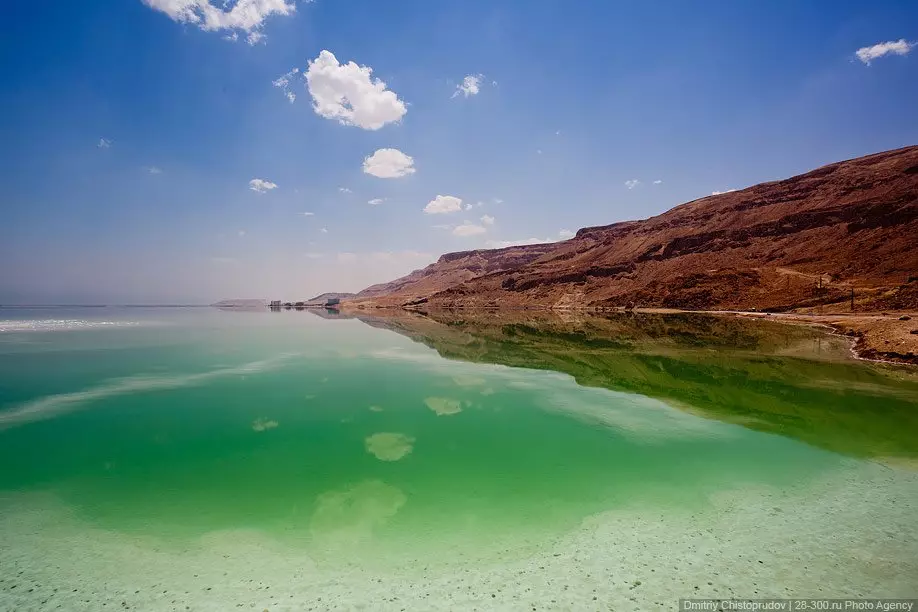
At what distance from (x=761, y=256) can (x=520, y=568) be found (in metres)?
119

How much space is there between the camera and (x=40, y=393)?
1991 centimetres

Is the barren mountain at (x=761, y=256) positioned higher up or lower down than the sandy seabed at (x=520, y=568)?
higher up

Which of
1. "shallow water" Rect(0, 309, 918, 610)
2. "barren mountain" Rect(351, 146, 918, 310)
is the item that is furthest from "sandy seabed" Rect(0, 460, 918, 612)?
"barren mountain" Rect(351, 146, 918, 310)

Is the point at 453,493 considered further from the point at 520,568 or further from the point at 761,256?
the point at 761,256

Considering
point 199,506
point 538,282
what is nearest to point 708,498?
point 199,506

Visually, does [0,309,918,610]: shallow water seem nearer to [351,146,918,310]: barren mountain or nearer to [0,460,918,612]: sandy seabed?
[0,460,918,612]: sandy seabed

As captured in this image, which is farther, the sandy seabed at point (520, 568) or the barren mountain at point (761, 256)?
the barren mountain at point (761, 256)

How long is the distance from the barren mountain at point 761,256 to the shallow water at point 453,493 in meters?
62.7

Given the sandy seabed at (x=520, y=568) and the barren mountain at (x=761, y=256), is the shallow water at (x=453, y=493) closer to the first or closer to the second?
the sandy seabed at (x=520, y=568)

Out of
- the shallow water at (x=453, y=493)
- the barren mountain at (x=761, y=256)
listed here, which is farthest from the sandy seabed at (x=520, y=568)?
the barren mountain at (x=761, y=256)

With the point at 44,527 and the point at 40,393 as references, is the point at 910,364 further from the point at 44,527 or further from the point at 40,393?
the point at 40,393

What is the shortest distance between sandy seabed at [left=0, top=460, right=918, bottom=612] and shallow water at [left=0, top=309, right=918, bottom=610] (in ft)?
0.13

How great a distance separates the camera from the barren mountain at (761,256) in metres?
73.9

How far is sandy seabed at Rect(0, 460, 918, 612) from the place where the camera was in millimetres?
6262
